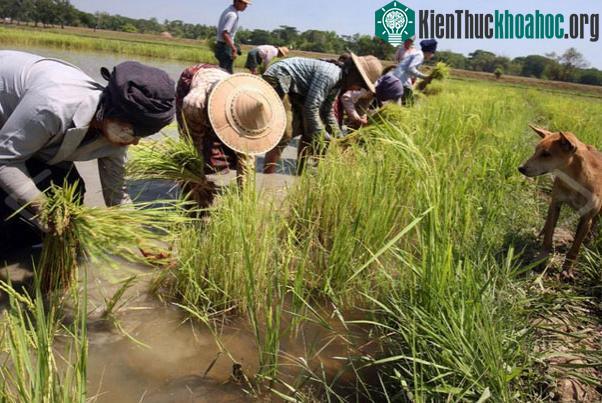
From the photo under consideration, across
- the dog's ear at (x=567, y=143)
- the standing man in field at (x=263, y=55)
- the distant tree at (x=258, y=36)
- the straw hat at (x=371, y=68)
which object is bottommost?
the dog's ear at (x=567, y=143)

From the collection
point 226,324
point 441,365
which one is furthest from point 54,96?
point 441,365

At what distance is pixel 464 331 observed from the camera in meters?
1.38

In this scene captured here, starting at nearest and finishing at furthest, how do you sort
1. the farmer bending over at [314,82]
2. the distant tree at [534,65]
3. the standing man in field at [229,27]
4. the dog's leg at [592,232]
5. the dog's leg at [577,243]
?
the dog's leg at [577,243] < the dog's leg at [592,232] < the farmer bending over at [314,82] < the standing man in field at [229,27] < the distant tree at [534,65]

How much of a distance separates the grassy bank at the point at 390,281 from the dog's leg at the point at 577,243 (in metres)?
0.09

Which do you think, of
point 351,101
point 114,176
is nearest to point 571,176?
point 351,101

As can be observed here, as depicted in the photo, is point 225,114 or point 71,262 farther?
point 225,114

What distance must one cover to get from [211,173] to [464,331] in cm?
201

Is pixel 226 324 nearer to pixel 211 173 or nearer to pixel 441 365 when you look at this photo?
pixel 441 365

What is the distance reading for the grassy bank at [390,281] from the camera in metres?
1.40

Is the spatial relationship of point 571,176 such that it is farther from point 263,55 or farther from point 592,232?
point 263,55

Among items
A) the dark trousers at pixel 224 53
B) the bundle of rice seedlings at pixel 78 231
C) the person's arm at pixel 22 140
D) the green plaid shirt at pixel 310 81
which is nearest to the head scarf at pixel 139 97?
the person's arm at pixel 22 140

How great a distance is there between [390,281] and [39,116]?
1481 millimetres

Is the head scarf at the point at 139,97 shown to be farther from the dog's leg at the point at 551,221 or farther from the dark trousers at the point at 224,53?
the dark trousers at the point at 224,53

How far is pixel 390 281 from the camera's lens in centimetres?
185
